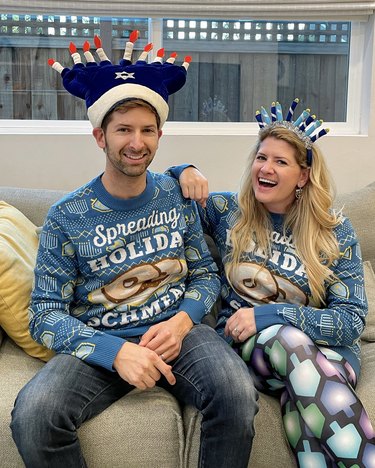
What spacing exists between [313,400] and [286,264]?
483mm

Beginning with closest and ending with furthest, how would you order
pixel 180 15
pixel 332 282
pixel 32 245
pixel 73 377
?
pixel 73 377 < pixel 332 282 < pixel 32 245 < pixel 180 15

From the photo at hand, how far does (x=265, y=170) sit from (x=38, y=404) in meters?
0.95

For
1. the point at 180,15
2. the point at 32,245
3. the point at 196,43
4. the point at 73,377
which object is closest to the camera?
the point at 73,377

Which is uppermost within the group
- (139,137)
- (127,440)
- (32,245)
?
(139,137)

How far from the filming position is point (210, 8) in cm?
276

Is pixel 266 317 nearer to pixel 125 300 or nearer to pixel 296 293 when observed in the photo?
pixel 296 293

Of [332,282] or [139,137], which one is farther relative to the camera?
[332,282]

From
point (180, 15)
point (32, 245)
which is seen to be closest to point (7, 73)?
point (180, 15)

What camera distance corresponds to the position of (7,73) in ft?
9.61

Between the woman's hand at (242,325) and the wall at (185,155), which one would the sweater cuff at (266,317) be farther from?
the wall at (185,155)

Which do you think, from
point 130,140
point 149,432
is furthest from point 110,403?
point 130,140

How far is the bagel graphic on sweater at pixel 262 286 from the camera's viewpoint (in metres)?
2.05

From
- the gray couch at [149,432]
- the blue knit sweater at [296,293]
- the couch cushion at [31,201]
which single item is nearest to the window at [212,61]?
the couch cushion at [31,201]

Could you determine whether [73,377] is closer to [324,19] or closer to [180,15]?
[180,15]
